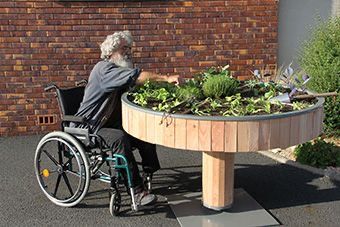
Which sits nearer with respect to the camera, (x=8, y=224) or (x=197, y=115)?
(x=197, y=115)

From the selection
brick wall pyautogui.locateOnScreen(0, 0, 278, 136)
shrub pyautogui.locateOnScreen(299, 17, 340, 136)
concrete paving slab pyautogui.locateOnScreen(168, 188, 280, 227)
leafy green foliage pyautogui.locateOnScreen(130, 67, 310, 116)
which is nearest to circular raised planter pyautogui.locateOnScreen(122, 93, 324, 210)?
leafy green foliage pyautogui.locateOnScreen(130, 67, 310, 116)

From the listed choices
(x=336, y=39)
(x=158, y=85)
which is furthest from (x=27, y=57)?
(x=336, y=39)

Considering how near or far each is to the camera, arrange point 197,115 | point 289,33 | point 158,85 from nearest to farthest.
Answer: point 197,115 → point 158,85 → point 289,33

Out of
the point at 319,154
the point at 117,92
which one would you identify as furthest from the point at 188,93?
the point at 319,154

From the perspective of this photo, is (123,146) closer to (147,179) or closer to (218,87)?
(147,179)

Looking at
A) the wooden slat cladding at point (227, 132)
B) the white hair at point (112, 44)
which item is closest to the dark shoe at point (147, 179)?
the wooden slat cladding at point (227, 132)

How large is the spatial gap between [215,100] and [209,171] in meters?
0.59

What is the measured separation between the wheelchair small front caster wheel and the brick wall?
2993 mm

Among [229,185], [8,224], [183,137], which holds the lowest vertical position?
[8,224]

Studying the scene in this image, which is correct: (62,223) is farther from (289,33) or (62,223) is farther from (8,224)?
(289,33)

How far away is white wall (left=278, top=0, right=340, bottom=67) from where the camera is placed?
7.69 metres

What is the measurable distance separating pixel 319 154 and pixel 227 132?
231cm

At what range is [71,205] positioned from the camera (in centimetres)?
438

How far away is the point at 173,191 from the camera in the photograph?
4.80 m
